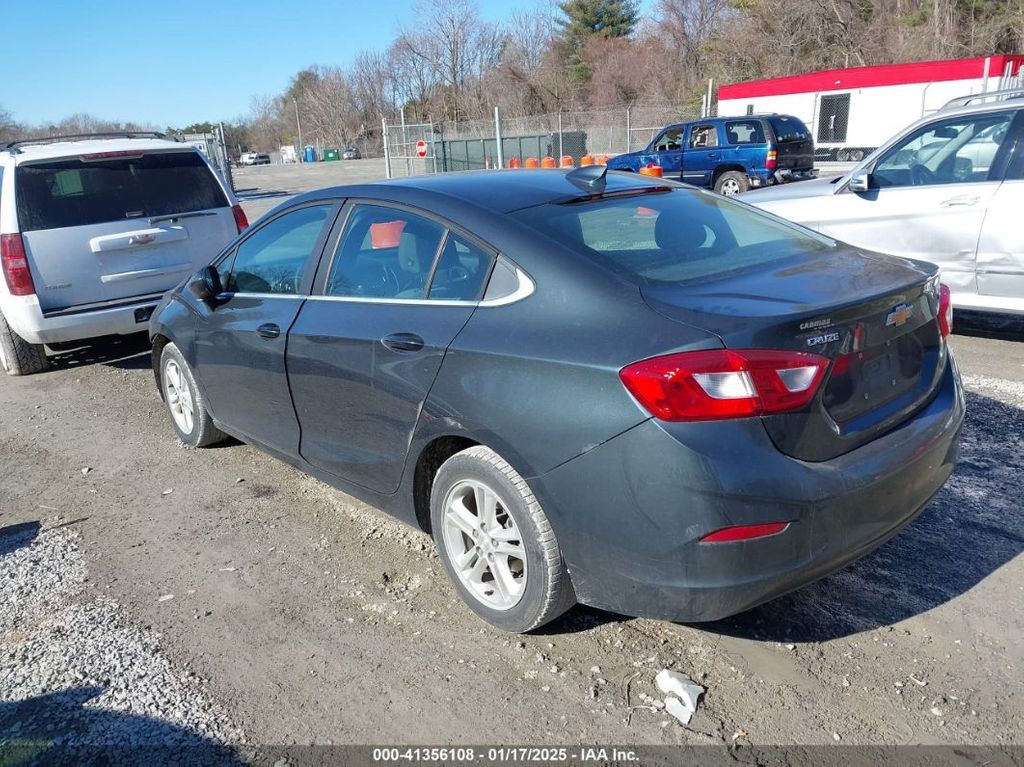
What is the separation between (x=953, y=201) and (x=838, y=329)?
4520 mm

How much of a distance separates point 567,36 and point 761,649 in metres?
70.6

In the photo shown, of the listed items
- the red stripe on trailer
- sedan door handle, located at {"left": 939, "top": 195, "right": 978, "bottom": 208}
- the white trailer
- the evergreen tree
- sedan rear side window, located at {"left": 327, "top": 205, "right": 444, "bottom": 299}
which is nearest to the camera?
sedan rear side window, located at {"left": 327, "top": 205, "right": 444, "bottom": 299}

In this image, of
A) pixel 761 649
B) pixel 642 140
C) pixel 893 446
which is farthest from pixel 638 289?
pixel 642 140

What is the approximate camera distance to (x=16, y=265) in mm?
6258

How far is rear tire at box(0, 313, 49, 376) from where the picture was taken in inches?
278

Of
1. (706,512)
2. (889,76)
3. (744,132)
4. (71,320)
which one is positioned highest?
(889,76)

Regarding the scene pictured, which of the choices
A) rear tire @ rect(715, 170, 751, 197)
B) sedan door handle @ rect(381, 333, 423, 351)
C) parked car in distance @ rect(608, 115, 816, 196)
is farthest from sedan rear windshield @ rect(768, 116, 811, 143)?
sedan door handle @ rect(381, 333, 423, 351)

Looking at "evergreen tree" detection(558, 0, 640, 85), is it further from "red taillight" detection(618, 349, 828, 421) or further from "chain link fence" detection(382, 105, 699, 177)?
"red taillight" detection(618, 349, 828, 421)

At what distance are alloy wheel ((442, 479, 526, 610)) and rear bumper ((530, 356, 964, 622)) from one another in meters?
0.28

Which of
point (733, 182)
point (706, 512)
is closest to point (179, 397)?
point (706, 512)

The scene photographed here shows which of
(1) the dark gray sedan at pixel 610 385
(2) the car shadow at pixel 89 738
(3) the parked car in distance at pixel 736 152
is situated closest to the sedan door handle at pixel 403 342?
(1) the dark gray sedan at pixel 610 385

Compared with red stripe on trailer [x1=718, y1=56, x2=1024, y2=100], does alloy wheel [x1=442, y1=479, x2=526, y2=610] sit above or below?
below

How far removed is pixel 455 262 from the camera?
3145 millimetres

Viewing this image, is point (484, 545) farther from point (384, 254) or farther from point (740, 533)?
point (384, 254)
